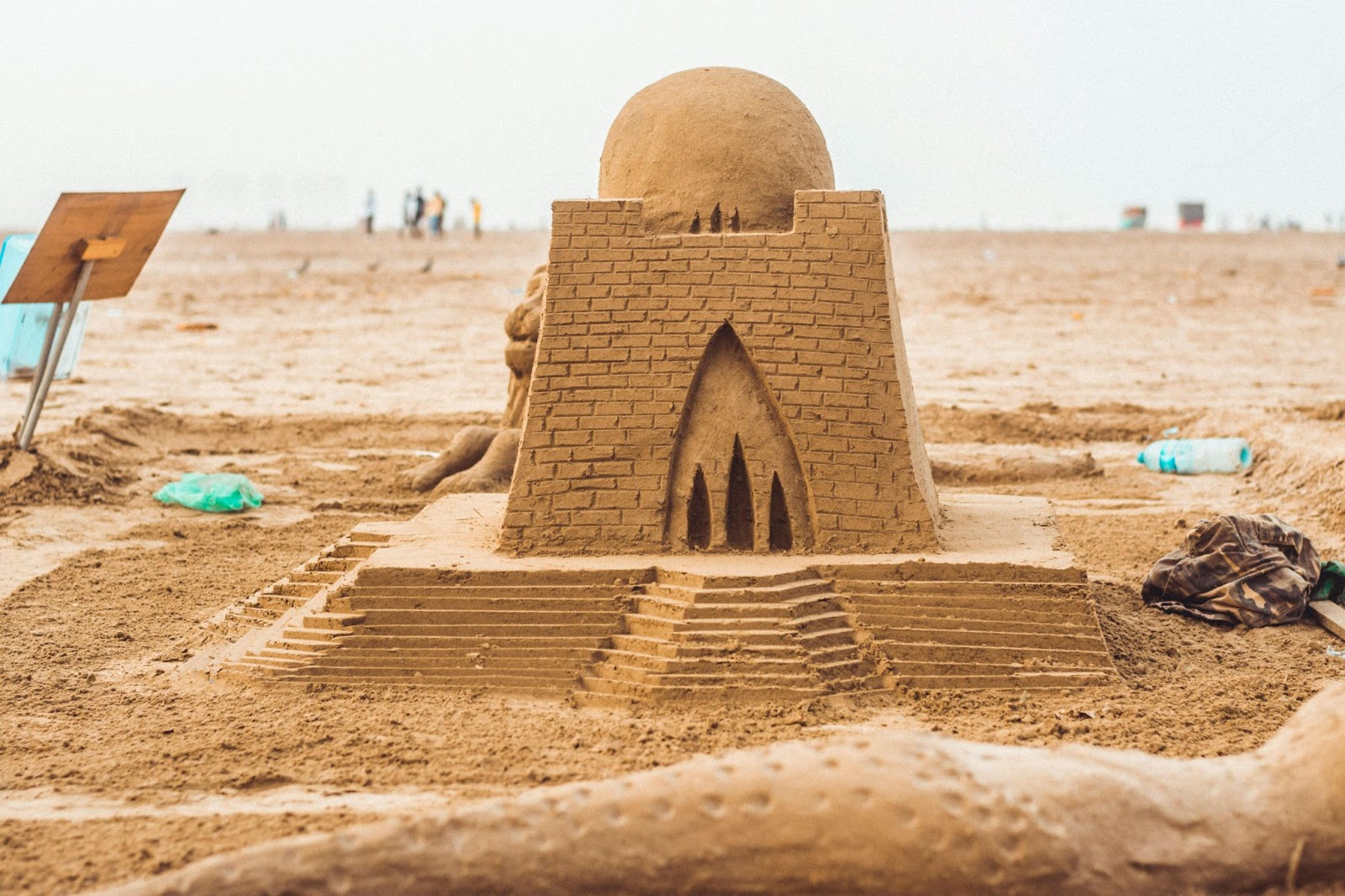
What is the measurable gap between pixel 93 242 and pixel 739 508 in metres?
4.87

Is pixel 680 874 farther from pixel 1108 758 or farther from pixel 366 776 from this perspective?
pixel 366 776

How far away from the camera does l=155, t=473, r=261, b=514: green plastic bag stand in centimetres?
869

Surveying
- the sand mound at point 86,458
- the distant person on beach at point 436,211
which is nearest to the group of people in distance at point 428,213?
the distant person on beach at point 436,211

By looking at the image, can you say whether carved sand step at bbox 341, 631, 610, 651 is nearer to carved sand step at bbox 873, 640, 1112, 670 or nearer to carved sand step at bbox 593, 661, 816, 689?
carved sand step at bbox 593, 661, 816, 689

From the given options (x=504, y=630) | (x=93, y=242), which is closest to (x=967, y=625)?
(x=504, y=630)

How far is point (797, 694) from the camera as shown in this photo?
189 inches

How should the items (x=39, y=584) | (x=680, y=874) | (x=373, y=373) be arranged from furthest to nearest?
(x=373, y=373) → (x=39, y=584) → (x=680, y=874)

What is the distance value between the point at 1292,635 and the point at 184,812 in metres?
4.37

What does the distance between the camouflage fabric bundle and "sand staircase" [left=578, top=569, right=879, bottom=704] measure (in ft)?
6.32

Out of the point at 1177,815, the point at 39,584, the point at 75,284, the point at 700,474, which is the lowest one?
the point at 39,584

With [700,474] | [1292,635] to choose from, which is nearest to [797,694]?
[700,474]

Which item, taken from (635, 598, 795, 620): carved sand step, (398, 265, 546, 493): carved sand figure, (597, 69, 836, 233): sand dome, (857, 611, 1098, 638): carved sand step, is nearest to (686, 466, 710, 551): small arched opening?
(635, 598, 795, 620): carved sand step

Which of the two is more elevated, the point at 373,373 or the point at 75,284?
the point at 75,284

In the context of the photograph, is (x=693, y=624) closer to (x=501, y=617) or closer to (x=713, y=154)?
(x=501, y=617)
